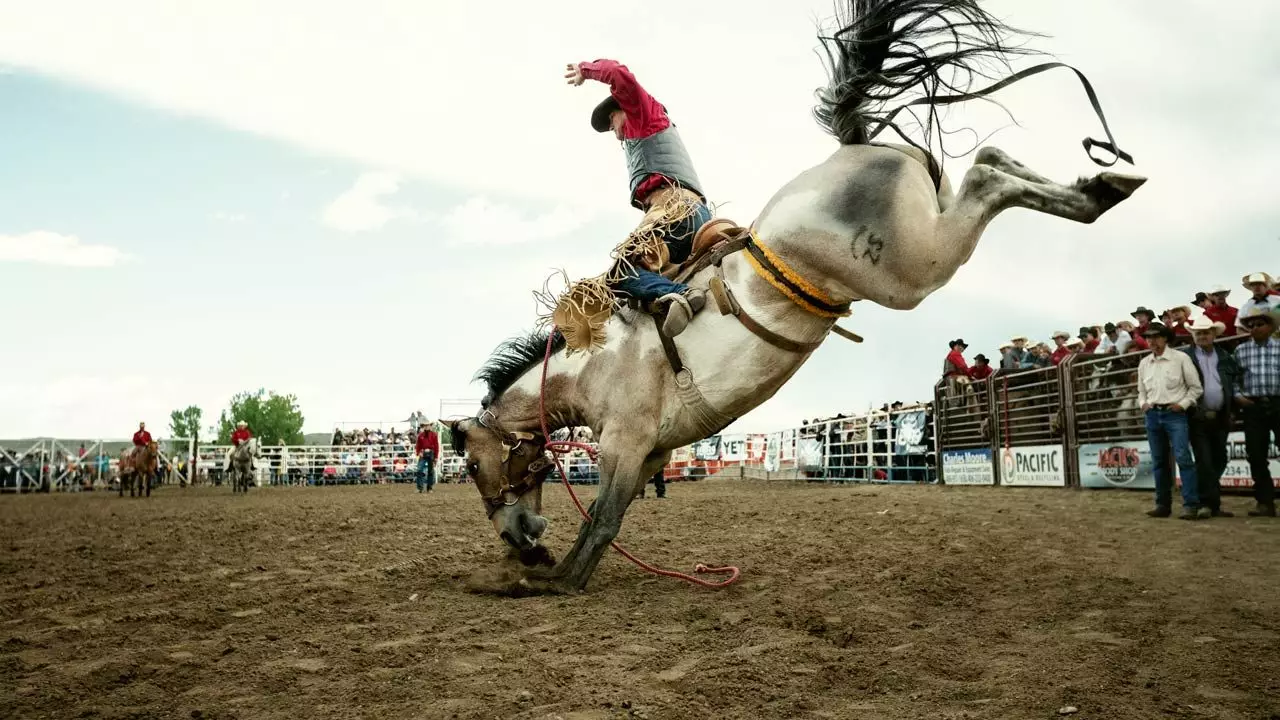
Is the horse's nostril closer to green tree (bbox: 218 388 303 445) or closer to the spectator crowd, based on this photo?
the spectator crowd

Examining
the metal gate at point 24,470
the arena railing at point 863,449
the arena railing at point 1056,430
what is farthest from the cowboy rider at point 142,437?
the arena railing at point 1056,430

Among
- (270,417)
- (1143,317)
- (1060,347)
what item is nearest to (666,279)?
(1143,317)

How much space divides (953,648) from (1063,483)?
10.6 metres

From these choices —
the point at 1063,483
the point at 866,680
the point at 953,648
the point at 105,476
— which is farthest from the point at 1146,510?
the point at 105,476

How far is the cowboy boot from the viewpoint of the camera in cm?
448

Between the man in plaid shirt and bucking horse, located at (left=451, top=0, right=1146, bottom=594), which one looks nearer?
bucking horse, located at (left=451, top=0, right=1146, bottom=594)

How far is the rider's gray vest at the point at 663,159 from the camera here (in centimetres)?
503

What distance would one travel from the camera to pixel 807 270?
171 inches

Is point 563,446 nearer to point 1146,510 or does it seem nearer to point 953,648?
point 953,648

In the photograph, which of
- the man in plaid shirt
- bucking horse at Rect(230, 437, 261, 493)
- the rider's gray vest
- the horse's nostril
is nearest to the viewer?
the rider's gray vest

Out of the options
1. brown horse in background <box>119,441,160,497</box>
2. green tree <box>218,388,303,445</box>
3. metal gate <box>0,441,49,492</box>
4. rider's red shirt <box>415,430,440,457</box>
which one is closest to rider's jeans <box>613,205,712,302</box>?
rider's red shirt <box>415,430,440,457</box>

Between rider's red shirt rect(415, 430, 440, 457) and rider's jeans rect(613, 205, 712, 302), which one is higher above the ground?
rider's jeans rect(613, 205, 712, 302)

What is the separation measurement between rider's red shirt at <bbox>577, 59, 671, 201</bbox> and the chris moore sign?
33.5 ft

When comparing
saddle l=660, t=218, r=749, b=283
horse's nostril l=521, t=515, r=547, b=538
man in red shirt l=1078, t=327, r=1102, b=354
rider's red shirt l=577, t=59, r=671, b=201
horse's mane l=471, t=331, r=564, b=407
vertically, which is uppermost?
rider's red shirt l=577, t=59, r=671, b=201
